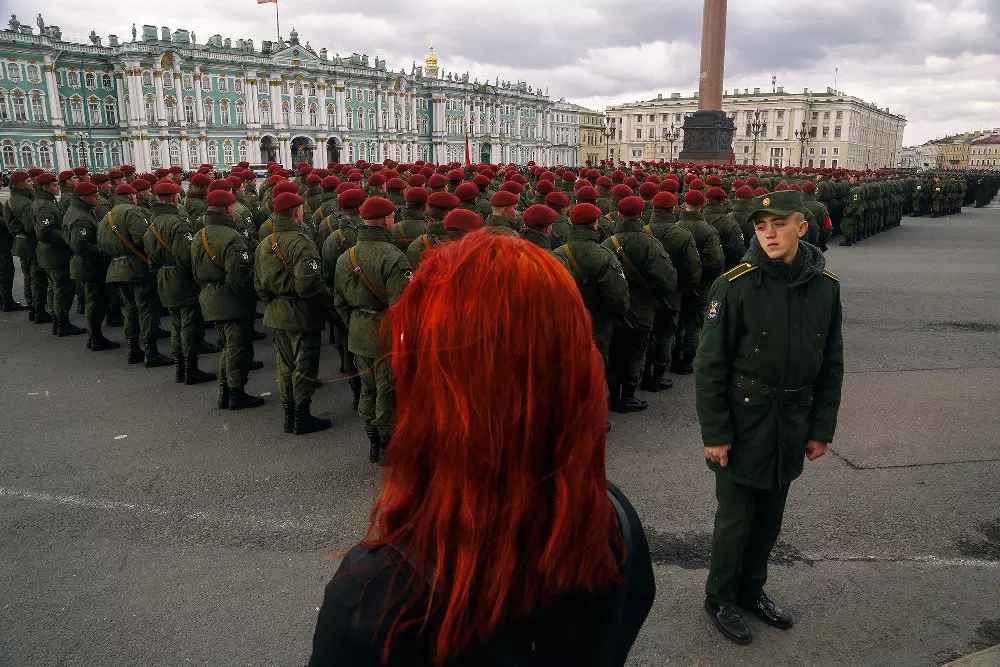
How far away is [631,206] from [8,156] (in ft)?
195

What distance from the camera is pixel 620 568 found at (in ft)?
4.06

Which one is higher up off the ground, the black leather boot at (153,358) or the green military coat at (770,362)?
the green military coat at (770,362)

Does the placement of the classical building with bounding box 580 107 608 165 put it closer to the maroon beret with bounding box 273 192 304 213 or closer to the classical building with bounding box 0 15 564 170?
the classical building with bounding box 0 15 564 170

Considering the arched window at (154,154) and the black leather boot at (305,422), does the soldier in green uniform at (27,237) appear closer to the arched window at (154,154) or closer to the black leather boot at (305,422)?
the black leather boot at (305,422)

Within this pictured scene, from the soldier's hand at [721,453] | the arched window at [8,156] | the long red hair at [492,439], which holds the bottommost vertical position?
the soldier's hand at [721,453]

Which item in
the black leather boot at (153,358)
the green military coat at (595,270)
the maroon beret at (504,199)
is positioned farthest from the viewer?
the black leather boot at (153,358)

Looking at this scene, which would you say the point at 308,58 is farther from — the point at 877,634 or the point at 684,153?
the point at 877,634

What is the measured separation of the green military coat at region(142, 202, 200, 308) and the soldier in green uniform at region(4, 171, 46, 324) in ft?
12.3

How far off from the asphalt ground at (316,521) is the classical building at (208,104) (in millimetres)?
56332

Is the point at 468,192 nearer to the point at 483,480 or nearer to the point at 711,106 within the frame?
the point at 483,480

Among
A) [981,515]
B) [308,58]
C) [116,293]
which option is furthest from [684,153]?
[308,58]

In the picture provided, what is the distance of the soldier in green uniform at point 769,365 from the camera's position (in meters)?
3.04

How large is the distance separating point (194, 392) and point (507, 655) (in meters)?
6.69

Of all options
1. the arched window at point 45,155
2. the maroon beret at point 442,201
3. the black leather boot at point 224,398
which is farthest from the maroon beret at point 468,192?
the arched window at point 45,155
